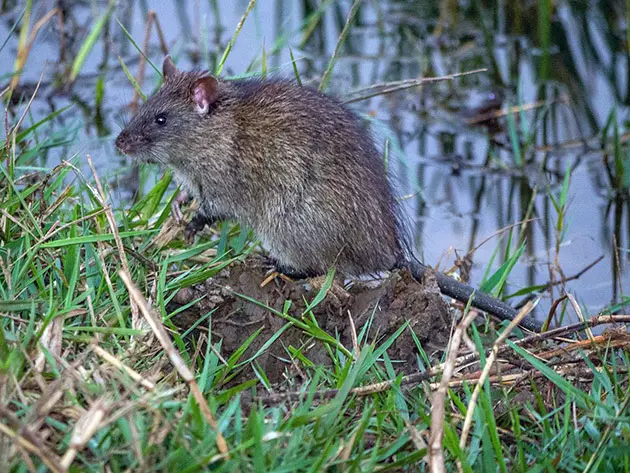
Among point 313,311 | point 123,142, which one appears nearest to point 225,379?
point 313,311

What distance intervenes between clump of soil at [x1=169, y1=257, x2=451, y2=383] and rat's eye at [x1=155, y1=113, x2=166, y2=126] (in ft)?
3.35

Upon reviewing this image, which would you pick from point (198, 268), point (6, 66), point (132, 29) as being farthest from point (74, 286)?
point (132, 29)

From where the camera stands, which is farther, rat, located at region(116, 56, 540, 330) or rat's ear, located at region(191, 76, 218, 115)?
rat's ear, located at region(191, 76, 218, 115)

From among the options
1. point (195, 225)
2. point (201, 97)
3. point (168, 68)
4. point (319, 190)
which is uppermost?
point (168, 68)

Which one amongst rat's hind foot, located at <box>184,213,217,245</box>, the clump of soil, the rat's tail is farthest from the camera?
rat's hind foot, located at <box>184,213,217,245</box>

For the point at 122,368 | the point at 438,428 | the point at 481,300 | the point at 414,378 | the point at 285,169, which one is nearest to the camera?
the point at 438,428

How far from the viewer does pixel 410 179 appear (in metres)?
7.11

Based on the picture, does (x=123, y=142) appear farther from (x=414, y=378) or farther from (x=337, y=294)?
(x=414, y=378)

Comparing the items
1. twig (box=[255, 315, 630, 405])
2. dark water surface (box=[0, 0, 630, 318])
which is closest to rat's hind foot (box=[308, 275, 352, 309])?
twig (box=[255, 315, 630, 405])

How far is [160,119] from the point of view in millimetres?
5184

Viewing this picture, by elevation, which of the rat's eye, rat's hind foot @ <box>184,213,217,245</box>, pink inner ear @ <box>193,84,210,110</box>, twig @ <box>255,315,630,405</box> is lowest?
twig @ <box>255,315,630,405</box>

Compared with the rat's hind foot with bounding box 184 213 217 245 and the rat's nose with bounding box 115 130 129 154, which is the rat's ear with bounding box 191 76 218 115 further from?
the rat's hind foot with bounding box 184 213 217 245

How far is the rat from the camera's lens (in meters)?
4.76

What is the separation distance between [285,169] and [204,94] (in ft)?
2.04
